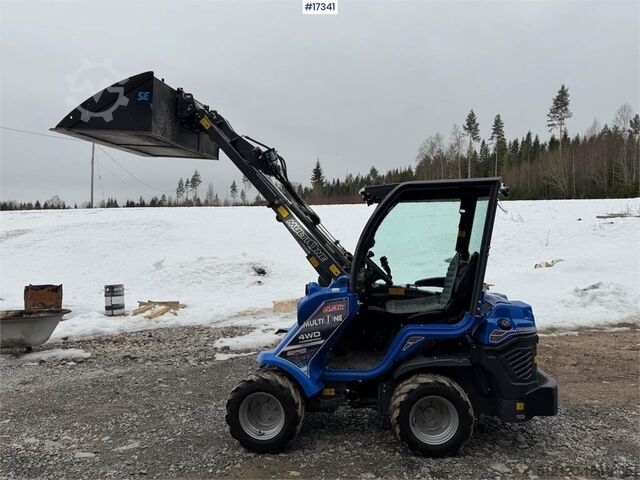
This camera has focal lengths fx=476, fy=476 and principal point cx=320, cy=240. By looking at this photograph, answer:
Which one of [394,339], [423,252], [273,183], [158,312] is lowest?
[158,312]

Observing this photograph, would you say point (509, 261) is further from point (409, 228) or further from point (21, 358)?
point (21, 358)

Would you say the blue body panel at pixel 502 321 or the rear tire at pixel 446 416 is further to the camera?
the blue body panel at pixel 502 321

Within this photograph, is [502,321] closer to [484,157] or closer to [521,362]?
[521,362]

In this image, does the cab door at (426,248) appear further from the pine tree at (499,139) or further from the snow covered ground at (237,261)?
the pine tree at (499,139)

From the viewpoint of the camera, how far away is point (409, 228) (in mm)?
4625

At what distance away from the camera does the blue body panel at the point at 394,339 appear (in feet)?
13.7

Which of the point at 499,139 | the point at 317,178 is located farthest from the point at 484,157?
the point at 317,178

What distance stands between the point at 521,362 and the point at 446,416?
2.64ft

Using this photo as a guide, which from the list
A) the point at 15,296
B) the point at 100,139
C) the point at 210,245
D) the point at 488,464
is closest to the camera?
the point at 488,464

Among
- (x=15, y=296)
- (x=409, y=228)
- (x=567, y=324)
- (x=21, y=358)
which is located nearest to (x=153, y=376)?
(x=21, y=358)

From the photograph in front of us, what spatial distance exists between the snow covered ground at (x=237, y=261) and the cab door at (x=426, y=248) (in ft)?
13.6

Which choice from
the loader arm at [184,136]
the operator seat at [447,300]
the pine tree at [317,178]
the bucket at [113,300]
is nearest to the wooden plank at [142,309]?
the bucket at [113,300]

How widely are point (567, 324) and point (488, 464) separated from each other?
655 cm

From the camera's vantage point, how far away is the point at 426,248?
15.6ft
